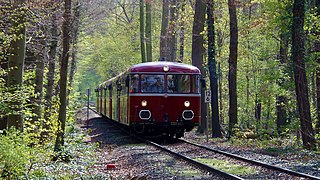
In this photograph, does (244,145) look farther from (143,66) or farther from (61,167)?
(61,167)

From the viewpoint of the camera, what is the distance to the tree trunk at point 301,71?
637 inches

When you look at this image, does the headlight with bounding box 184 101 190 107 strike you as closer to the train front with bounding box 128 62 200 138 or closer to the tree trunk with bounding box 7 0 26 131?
the train front with bounding box 128 62 200 138

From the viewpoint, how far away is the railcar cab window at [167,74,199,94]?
1975 cm

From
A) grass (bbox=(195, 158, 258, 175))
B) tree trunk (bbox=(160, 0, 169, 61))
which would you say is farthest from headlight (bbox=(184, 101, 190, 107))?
tree trunk (bbox=(160, 0, 169, 61))

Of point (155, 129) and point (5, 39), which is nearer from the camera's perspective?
point (5, 39)

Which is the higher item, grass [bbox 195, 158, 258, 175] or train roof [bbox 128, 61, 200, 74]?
train roof [bbox 128, 61, 200, 74]

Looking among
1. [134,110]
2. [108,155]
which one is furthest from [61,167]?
[134,110]

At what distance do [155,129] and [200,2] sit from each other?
22.5ft

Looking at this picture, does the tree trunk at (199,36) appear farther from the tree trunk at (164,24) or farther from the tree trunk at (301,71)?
the tree trunk at (301,71)

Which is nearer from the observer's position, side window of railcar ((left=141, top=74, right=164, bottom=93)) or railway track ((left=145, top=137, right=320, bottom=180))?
railway track ((left=145, top=137, right=320, bottom=180))

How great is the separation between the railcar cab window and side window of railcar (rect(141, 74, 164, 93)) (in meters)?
0.29

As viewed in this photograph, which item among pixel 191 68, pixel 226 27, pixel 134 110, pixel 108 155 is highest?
pixel 226 27

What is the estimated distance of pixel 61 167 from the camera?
12.1m

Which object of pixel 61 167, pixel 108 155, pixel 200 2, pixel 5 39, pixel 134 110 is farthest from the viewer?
pixel 200 2
